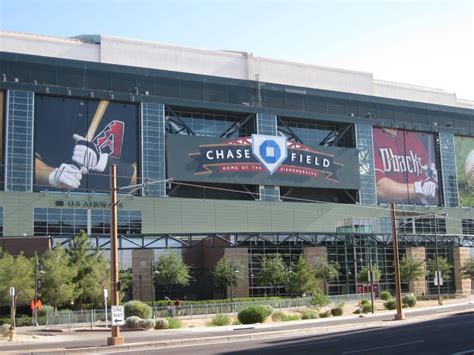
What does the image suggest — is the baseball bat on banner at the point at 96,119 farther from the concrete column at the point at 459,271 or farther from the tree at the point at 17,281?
the concrete column at the point at 459,271

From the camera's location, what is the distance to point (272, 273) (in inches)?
2830

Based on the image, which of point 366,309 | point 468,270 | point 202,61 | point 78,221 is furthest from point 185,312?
point 468,270

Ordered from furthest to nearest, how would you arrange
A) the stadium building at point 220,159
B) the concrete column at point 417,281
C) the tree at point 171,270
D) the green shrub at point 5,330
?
the concrete column at point 417,281 < the stadium building at point 220,159 < the tree at point 171,270 < the green shrub at point 5,330

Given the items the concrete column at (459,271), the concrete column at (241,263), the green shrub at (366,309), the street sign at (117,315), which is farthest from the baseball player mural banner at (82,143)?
the street sign at (117,315)

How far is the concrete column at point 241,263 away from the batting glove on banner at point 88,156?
18.6 m

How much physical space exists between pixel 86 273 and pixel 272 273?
74.8 ft

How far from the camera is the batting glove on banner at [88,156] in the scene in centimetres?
7712

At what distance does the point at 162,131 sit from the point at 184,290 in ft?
66.6

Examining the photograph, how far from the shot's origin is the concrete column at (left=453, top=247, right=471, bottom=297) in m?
89.6

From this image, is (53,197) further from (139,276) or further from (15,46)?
(15,46)

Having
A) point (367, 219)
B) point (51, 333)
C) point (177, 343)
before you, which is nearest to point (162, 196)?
point (367, 219)

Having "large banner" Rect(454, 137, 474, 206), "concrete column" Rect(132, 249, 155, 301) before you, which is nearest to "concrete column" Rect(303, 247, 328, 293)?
"concrete column" Rect(132, 249, 155, 301)

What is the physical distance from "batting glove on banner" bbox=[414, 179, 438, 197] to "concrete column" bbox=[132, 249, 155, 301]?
48048 millimetres

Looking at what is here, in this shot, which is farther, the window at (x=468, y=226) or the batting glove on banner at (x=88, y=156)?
the window at (x=468, y=226)
